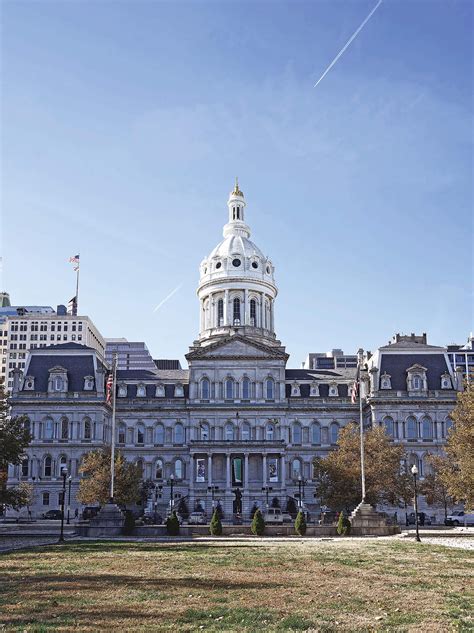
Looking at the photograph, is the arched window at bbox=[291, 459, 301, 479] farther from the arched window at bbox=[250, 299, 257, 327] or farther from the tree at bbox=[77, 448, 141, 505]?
the tree at bbox=[77, 448, 141, 505]

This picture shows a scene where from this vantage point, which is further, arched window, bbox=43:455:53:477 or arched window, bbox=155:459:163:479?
arched window, bbox=155:459:163:479

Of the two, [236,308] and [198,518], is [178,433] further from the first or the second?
[198,518]

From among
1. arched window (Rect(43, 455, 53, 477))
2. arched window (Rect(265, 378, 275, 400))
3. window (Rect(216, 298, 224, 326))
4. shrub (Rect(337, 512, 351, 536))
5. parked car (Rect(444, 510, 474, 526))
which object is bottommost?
parked car (Rect(444, 510, 474, 526))

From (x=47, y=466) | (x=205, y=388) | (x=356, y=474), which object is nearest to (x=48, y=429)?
(x=47, y=466)

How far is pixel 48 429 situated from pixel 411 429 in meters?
42.0

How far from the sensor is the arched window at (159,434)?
95.9 metres

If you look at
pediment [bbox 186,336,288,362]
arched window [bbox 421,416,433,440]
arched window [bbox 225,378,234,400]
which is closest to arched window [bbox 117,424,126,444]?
pediment [bbox 186,336,288,362]

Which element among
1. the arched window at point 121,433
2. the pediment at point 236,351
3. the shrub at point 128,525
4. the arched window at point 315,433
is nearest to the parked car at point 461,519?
the arched window at point 315,433

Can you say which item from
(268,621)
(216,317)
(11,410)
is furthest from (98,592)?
(216,317)

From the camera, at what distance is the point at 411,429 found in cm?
9138

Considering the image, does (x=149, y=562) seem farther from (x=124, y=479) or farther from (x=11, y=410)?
(x=11, y=410)

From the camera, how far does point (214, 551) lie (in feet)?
120

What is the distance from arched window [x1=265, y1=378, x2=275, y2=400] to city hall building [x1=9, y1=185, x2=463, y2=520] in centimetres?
12

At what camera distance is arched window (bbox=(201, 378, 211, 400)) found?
94.2 meters
